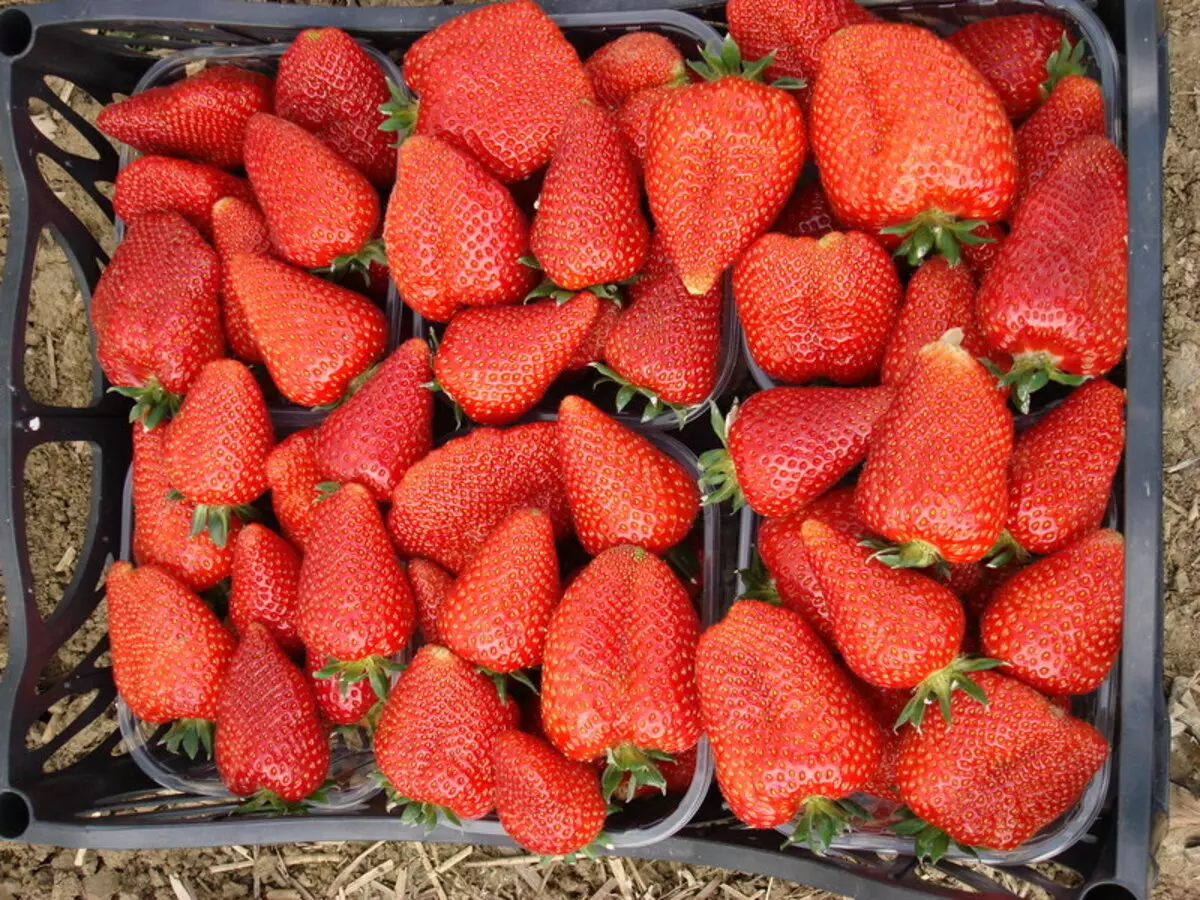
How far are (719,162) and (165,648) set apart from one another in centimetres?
113

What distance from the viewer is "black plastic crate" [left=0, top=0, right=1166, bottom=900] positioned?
4.91ft

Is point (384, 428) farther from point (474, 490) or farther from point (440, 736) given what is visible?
point (440, 736)

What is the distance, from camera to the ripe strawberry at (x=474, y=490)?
1580 millimetres

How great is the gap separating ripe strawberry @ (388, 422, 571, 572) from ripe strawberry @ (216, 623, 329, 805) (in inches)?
10.7

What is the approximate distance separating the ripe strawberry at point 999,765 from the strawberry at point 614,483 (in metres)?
0.43

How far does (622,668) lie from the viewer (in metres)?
1.45

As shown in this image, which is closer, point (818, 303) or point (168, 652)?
point (818, 303)

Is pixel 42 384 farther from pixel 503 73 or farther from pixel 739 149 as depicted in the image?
pixel 739 149

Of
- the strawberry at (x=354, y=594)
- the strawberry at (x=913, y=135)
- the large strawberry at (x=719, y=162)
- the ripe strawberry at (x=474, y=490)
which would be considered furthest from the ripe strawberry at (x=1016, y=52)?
the strawberry at (x=354, y=594)

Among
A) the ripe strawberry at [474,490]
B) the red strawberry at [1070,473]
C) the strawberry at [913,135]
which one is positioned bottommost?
the ripe strawberry at [474,490]

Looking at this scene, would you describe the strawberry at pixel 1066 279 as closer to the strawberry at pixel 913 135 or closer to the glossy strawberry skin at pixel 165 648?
the strawberry at pixel 913 135

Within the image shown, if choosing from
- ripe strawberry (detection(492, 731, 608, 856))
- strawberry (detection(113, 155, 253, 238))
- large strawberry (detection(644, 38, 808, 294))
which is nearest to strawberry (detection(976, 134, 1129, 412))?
large strawberry (detection(644, 38, 808, 294))

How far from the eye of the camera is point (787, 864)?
153cm

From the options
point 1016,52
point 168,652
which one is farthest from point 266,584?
point 1016,52
